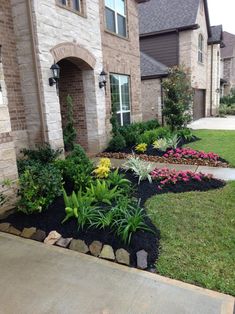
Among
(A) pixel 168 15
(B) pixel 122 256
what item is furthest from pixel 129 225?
(A) pixel 168 15

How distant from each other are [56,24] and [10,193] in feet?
15.5

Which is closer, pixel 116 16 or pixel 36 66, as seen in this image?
pixel 36 66

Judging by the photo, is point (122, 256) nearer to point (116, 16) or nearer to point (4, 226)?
point (4, 226)

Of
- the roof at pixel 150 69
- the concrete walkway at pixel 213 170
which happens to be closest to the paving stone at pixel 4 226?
the concrete walkway at pixel 213 170

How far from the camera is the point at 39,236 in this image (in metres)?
3.75

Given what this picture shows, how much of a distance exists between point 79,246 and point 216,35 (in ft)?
77.5

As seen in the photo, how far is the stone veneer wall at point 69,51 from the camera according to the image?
21.2 feet

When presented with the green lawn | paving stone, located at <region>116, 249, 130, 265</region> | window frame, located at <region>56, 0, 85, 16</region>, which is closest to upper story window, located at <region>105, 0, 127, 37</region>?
window frame, located at <region>56, 0, 85, 16</region>

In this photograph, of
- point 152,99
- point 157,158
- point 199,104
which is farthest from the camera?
point 199,104

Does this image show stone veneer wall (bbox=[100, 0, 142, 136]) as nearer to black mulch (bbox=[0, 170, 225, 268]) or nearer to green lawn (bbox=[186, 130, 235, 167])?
green lawn (bbox=[186, 130, 235, 167])

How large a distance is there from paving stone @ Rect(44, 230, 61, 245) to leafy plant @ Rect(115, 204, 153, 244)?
2.76 feet

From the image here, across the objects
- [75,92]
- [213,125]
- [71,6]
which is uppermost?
[71,6]

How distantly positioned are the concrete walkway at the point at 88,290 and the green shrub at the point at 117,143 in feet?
20.5

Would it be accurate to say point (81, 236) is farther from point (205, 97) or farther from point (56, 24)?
point (205, 97)
